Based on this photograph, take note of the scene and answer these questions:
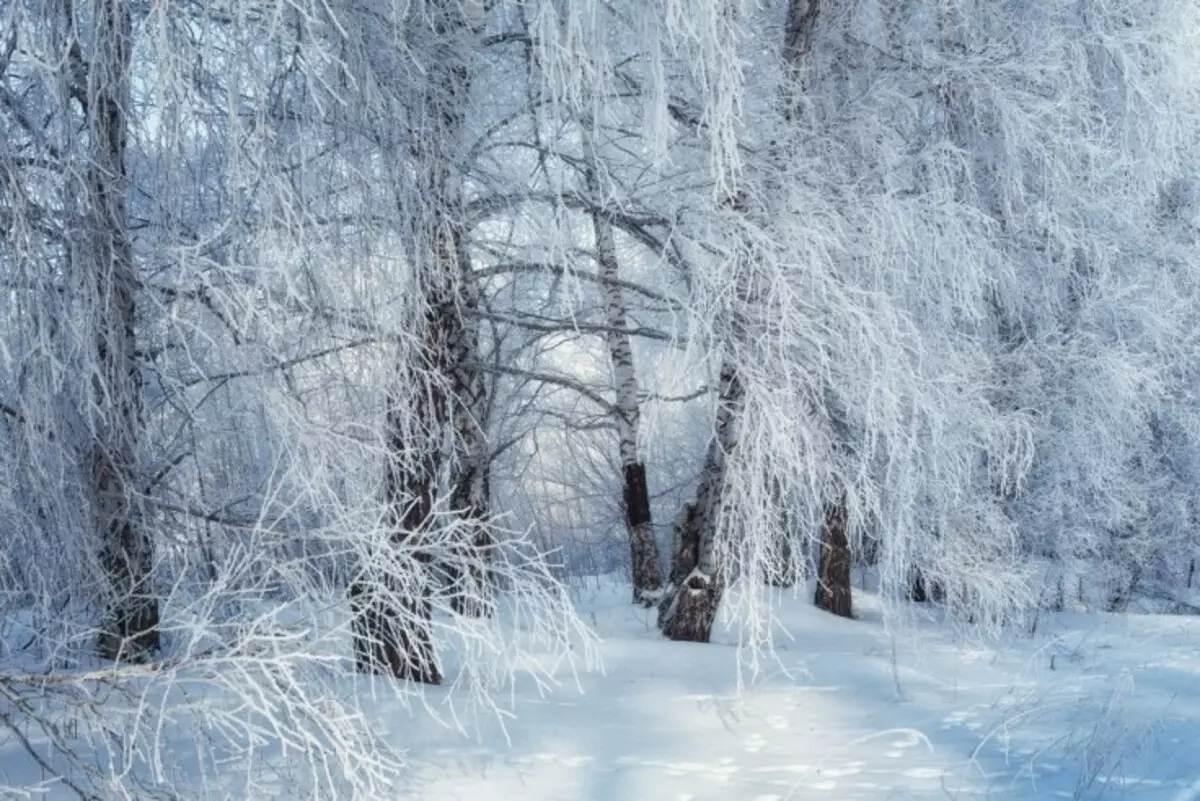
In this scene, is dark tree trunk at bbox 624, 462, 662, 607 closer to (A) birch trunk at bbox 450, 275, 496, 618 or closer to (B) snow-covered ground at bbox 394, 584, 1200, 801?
(A) birch trunk at bbox 450, 275, 496, 618

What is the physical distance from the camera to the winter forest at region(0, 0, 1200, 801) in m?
4.45

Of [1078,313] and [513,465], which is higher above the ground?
[1078,313]

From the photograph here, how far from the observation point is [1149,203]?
40.1 feet

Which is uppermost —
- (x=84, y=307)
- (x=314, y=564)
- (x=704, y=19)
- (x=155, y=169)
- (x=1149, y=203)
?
(x=1149, y=203)

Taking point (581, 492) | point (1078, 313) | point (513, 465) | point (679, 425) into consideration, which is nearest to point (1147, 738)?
point (1078, 313)

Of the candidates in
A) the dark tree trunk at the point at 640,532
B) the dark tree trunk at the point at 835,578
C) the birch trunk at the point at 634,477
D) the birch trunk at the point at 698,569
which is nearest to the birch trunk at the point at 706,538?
the birch trunk at the point at 698,569

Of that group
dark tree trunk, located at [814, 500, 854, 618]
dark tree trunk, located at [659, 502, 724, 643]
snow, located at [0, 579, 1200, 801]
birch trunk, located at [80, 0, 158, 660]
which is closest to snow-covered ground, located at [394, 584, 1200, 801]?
snow, located at [0, 579, 1200, 801]

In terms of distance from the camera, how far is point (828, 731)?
623 centimetres

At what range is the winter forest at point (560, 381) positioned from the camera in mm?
4445

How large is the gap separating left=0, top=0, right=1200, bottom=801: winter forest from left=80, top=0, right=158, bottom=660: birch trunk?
1.2 inches

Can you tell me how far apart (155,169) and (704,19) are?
2353mm

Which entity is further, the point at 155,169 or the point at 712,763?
the point at 712,763

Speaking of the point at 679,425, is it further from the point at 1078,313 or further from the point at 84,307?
the point at 84,307

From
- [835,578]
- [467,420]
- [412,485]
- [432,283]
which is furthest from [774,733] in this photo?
[835,578]
